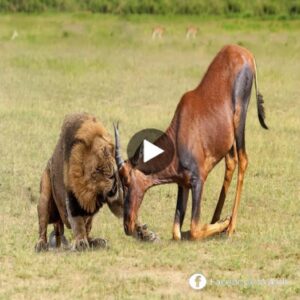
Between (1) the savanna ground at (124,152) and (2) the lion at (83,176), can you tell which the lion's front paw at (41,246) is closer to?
(2) the lion at (83,176)

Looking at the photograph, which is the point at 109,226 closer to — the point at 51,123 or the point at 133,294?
the point at 133,294

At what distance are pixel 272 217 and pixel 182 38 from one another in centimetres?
2246

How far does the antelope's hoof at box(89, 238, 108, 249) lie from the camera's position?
6.58m

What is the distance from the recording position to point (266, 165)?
1086cm

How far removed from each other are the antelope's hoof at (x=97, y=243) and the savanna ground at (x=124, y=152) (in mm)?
89

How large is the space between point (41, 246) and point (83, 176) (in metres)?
0.84

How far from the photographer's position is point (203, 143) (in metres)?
7.16

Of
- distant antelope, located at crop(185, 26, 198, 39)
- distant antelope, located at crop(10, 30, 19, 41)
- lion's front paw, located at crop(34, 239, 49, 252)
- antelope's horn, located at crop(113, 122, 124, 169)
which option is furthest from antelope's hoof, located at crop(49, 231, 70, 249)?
distant antelope, located at crop(185, 26, 198, 39)

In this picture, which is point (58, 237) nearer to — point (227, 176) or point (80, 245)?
point (80, 245)

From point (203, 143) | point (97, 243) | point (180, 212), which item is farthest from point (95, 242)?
point (203, 143)

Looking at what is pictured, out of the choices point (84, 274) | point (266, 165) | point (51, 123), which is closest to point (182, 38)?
point (51, 123)

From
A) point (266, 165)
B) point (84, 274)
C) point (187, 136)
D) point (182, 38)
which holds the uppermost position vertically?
point (187, 136)

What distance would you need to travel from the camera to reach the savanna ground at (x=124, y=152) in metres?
5.86

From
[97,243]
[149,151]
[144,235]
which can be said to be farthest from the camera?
[149,151]
